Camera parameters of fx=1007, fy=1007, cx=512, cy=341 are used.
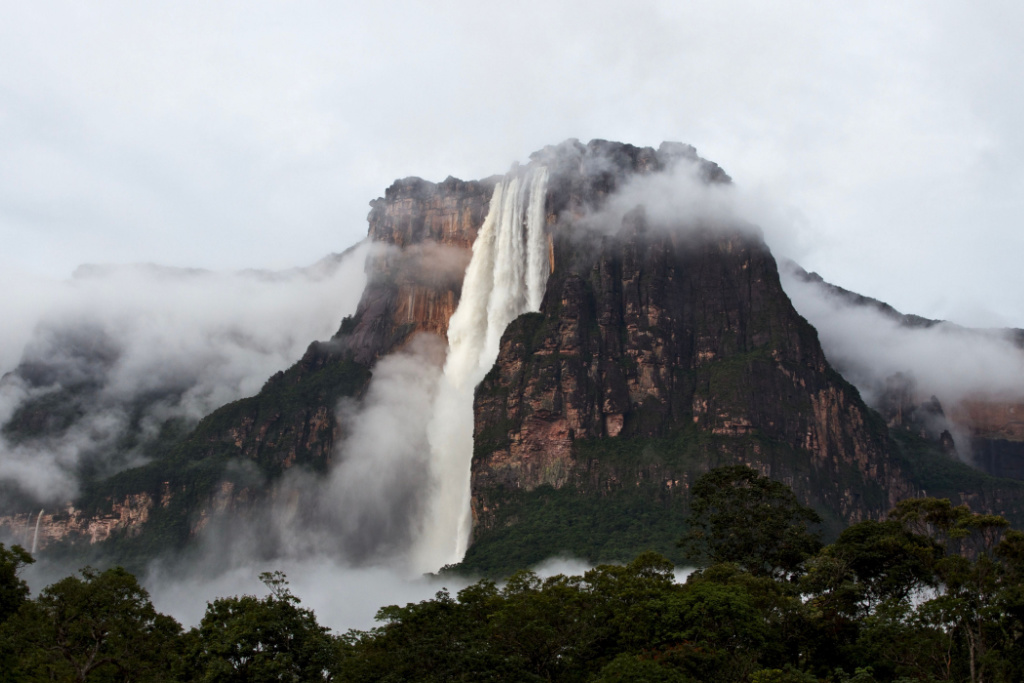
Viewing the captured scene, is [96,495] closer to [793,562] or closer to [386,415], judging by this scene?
[386,415]

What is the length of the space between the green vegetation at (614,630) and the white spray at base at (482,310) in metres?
80.3

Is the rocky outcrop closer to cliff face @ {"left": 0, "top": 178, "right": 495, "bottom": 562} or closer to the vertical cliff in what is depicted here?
the vertical cliff

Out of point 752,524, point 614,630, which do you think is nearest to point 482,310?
point 752,524

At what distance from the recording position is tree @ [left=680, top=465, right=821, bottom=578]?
202 feet

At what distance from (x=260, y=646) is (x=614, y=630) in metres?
15.7

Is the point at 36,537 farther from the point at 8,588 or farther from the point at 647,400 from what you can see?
the point at 8,588

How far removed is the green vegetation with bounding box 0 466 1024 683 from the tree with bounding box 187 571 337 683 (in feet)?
0.22

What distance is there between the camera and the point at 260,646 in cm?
3894

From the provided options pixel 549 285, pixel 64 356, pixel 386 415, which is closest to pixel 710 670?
pixel 549 285

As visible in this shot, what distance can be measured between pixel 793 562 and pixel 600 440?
56.6 meters

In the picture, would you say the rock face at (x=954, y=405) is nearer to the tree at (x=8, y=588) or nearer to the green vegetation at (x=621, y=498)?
the green vegetation at (x=621, y=498)

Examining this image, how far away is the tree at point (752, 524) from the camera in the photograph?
61.5 m

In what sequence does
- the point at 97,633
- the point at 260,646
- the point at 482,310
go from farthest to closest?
the point at 482,310
the point at 97,633
the point at 260,646

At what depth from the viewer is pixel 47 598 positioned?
45.4m
